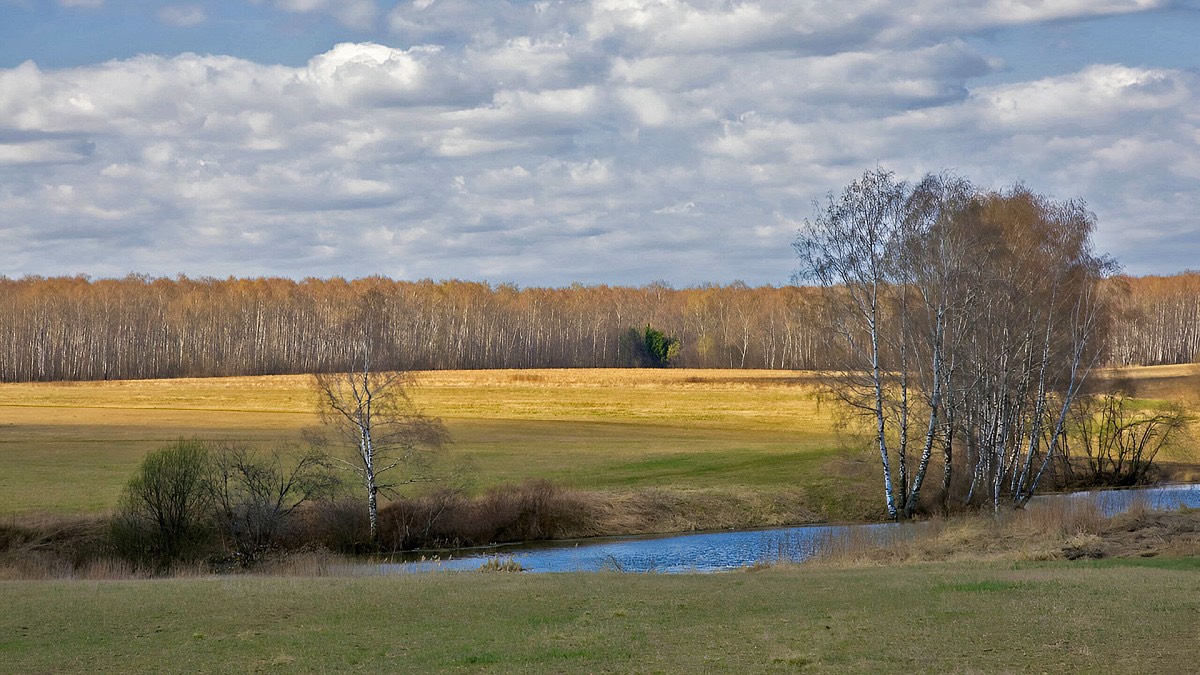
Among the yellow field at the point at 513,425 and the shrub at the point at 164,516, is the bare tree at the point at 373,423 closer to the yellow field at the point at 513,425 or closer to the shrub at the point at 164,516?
the yellow field at the point at 513,425

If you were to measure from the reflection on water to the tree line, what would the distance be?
101205 mm

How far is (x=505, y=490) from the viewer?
50469 millimetres

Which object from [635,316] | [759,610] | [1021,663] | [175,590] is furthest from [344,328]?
[635,316]

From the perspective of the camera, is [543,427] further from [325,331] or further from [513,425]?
[325,331]

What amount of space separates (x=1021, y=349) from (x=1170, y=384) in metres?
61.3

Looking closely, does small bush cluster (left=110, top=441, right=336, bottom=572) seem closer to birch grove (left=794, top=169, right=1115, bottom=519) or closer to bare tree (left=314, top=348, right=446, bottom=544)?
bare tree (left=314, top=348, right=446, bottom=544)

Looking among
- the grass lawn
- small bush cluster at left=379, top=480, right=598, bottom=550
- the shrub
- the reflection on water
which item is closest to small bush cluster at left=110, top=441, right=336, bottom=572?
the shrub

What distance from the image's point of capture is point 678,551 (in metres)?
43.7

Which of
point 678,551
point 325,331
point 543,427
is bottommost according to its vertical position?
point 678,551

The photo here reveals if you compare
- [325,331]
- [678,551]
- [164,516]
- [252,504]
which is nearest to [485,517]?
[678,551]

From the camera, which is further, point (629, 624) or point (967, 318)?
point (967, 318)

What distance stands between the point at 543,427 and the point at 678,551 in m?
42.5

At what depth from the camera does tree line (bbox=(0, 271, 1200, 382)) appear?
158 meters

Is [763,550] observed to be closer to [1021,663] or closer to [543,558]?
[543,558]
